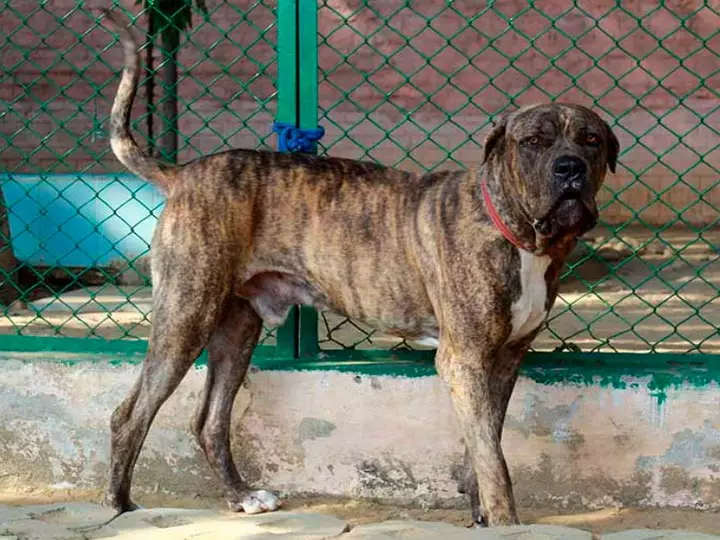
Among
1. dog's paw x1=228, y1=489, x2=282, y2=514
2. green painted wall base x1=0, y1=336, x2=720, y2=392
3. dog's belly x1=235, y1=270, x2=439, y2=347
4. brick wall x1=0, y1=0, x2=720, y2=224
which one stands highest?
brick wall x1=0, y1=0, x2=720, y2=224

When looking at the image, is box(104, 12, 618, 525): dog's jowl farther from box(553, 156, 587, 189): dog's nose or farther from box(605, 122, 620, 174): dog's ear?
box(553, 156, 587, 189): dog's nose

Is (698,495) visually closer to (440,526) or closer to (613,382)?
(613,382)

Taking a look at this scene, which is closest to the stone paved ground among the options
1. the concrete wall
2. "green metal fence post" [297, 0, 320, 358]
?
the concrete wall

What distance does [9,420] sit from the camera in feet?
15.9

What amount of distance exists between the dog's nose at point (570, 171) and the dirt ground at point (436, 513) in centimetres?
139

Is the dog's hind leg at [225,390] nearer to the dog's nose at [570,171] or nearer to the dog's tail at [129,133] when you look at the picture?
the dog's tail at [129,133]

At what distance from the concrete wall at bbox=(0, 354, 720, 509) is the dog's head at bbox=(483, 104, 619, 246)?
0.95m

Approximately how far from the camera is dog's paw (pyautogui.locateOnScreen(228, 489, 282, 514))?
450 centimetres

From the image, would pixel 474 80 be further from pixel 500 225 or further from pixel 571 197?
pixel 571 197

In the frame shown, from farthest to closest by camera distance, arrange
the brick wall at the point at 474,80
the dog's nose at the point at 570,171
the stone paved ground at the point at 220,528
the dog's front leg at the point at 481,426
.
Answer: the brick wall at the point at 474,80, the dog's front leg at the point at 481,426, the dog's nose at the point at 570,171, the stone paved ground at the point at 220,528

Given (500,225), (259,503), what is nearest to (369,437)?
(259,503)

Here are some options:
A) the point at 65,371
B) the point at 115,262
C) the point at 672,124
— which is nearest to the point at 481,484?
the point at 65,371

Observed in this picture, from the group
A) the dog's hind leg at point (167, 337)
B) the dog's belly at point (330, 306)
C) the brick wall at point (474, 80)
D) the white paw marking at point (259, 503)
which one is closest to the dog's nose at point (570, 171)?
the dog's belly at point (330, 306)

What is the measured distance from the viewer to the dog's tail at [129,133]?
4.36 m
